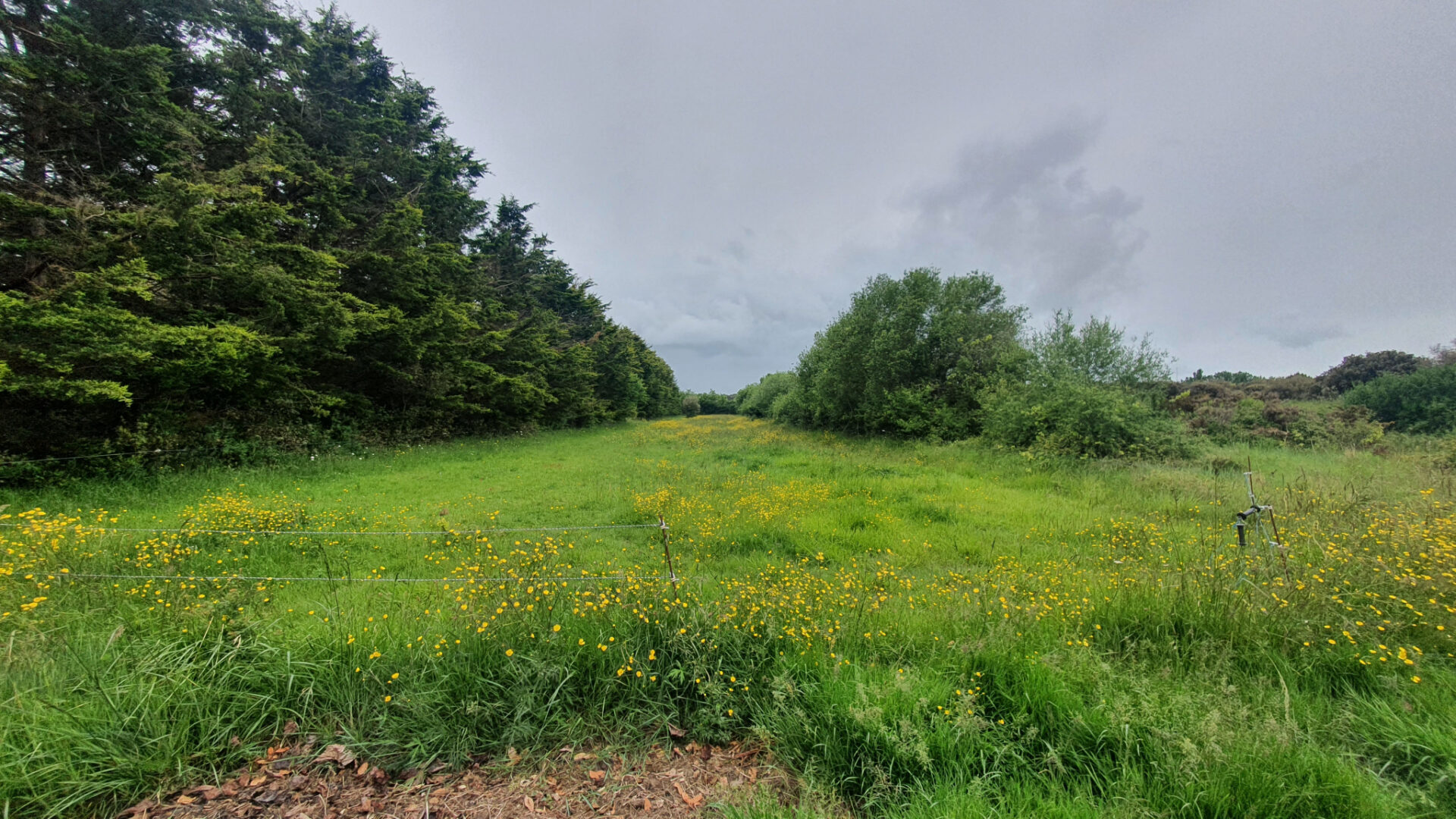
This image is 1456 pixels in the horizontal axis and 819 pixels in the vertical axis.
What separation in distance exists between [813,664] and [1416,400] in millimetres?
29962

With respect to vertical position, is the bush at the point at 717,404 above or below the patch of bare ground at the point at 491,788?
above

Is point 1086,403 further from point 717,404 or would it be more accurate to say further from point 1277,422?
point 717,404

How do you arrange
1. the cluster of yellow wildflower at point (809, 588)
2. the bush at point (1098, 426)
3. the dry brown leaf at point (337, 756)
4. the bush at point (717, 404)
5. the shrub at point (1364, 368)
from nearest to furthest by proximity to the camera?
the dry brown leaf at point (337, 756)
the cluster of yellow wildflower at point (809, 588)
the bush at point (1098, 426)
the shrub at point (1364, 368)
the bush at point (717, 404)

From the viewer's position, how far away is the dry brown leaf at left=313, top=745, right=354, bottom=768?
8.42ft

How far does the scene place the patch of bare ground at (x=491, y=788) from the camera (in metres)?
2.29

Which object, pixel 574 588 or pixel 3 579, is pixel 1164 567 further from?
pixel 3 579

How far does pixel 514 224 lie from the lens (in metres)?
27.2

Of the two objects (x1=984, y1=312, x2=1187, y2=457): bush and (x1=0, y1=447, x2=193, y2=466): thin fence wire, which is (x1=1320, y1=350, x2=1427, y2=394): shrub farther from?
(x1=0, y1=447, x2=193, y2=466): thin fence wire

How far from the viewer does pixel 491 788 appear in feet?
8.12

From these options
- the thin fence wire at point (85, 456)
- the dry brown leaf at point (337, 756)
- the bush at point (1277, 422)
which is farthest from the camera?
the bush at point (1277, 422)

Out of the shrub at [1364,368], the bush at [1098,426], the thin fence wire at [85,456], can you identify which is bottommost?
the thin fence wire at [85,456]

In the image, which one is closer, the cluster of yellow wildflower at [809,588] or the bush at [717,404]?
the cluster of yellow wildflower at [809,588]

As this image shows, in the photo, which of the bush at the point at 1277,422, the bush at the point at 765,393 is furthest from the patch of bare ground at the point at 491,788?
the bush at the point at 765,393

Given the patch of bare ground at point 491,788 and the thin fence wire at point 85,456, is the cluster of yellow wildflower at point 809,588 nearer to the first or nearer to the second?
the patch of bare ground at point 491,788
